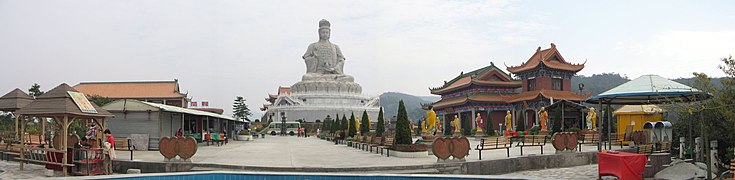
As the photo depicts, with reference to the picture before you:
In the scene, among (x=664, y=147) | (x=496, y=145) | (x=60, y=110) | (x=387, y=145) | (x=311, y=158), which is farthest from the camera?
(x=387, y=145)

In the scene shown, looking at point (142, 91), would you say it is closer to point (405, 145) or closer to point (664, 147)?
point (405, 145)

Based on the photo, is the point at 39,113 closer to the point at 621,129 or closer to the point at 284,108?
the point at 621,129

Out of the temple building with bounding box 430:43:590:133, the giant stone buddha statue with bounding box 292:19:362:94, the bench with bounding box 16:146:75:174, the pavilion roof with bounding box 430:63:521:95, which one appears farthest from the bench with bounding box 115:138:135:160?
the giant stone buddha statue with bounding box 292:19:362:94

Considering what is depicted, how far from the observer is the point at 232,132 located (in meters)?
43.2

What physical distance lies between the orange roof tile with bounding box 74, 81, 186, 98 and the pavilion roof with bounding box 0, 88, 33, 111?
43.7 meters

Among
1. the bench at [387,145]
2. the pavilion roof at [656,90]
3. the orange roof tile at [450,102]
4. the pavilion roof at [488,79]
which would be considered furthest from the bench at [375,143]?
the orange roof tile at [450,102]

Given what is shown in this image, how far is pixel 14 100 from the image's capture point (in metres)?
18.5

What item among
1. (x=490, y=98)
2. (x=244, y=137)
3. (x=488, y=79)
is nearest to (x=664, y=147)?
(x=244, y=137)

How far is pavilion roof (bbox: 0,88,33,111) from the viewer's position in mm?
18328

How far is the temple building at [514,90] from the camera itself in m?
46.9

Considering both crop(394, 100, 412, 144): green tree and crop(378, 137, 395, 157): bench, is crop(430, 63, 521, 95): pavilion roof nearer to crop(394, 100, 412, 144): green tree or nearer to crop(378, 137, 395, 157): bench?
crop(378, 137, 395, 157): bench

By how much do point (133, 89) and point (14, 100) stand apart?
46.9 meters

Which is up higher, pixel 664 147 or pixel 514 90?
pixel 514 90

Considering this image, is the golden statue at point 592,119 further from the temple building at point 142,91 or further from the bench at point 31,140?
the temple building at point 142,91
